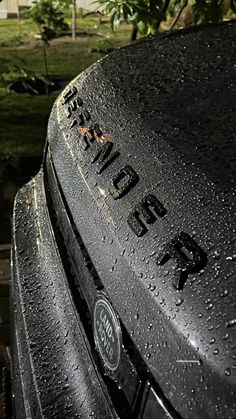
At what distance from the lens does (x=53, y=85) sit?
514 cm

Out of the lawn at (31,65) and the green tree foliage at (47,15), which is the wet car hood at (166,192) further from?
the green tree foliage at (47,15)

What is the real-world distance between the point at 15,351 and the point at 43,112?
3245 mm

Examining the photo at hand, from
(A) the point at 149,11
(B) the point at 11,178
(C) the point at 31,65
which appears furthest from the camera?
(C) the point at 31,65

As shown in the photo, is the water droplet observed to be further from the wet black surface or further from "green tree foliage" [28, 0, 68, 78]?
"green tree foliage" [28, 0, 68, 78]

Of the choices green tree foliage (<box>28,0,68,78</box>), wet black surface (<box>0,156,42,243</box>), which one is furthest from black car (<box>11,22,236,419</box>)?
green tree foliage (<box>28,0,68,78</box>)

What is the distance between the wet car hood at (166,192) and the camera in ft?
3.60

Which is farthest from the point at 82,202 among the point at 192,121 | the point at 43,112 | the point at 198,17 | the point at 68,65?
the point at 68,65

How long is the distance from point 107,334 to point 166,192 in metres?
0.32

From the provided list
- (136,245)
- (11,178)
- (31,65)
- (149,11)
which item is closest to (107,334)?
(136,245)

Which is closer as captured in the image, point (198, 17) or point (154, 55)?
point (154, 55)

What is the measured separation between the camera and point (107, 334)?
1.35 meters

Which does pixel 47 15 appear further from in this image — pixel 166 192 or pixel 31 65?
pixel 166 192

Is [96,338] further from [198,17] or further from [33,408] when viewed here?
[198,17]

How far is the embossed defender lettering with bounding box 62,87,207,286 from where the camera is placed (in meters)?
1.17
